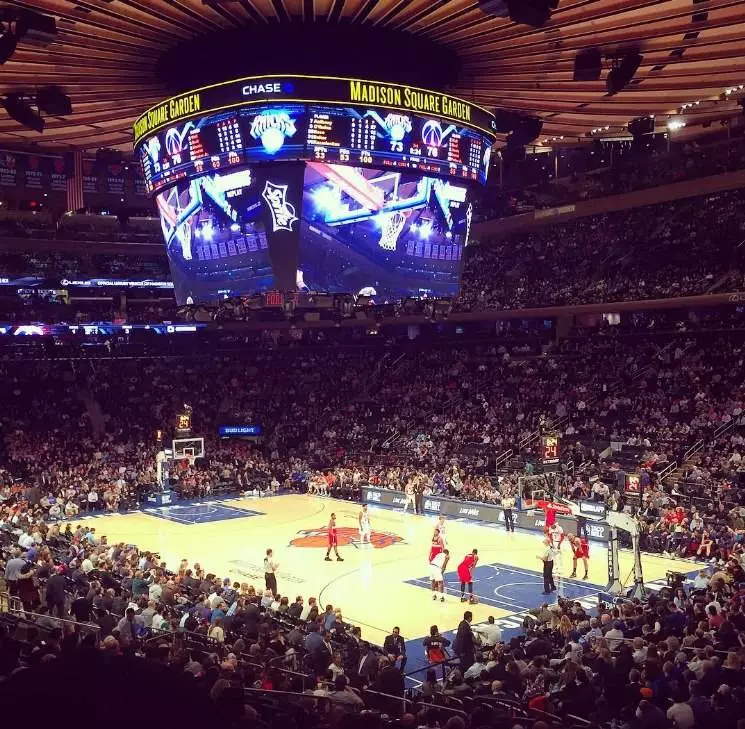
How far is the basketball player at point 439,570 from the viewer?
739 inches

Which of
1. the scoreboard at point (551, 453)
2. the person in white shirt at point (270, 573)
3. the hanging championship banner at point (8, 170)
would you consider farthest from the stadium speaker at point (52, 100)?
the scoreboard at point (551, 453)

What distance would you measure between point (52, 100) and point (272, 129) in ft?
13.6

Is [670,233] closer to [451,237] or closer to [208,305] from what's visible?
[451,237]

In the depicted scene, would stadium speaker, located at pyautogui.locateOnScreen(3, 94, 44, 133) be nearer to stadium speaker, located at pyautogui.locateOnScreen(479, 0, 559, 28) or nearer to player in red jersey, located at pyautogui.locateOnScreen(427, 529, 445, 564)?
stadium speaker, located at pyautogui.locateOnScreen(479, 0, 559, 28)

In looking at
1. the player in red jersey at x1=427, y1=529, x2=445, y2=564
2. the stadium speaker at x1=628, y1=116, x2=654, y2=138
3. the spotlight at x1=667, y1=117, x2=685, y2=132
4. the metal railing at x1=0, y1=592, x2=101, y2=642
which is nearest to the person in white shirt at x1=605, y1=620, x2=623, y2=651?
the player in red jersey at x1=427, y1=529, x2=445, y2=564

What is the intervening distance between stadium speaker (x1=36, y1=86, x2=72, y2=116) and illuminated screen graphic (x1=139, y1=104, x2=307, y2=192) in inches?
71.3

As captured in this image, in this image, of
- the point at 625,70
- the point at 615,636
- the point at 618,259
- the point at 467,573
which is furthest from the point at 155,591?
the point at 618,259

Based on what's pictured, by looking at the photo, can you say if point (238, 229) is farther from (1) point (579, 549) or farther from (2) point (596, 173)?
(2) point (596, 173)

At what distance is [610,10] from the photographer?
39.9ft

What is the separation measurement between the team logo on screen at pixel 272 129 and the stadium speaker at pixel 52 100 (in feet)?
11.7

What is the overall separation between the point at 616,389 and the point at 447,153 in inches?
830

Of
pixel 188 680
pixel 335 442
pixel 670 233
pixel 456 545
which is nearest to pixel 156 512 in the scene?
pixel 335 442

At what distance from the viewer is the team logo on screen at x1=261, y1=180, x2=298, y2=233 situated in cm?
1584

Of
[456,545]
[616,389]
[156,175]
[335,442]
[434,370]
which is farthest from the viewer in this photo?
[434,370]
